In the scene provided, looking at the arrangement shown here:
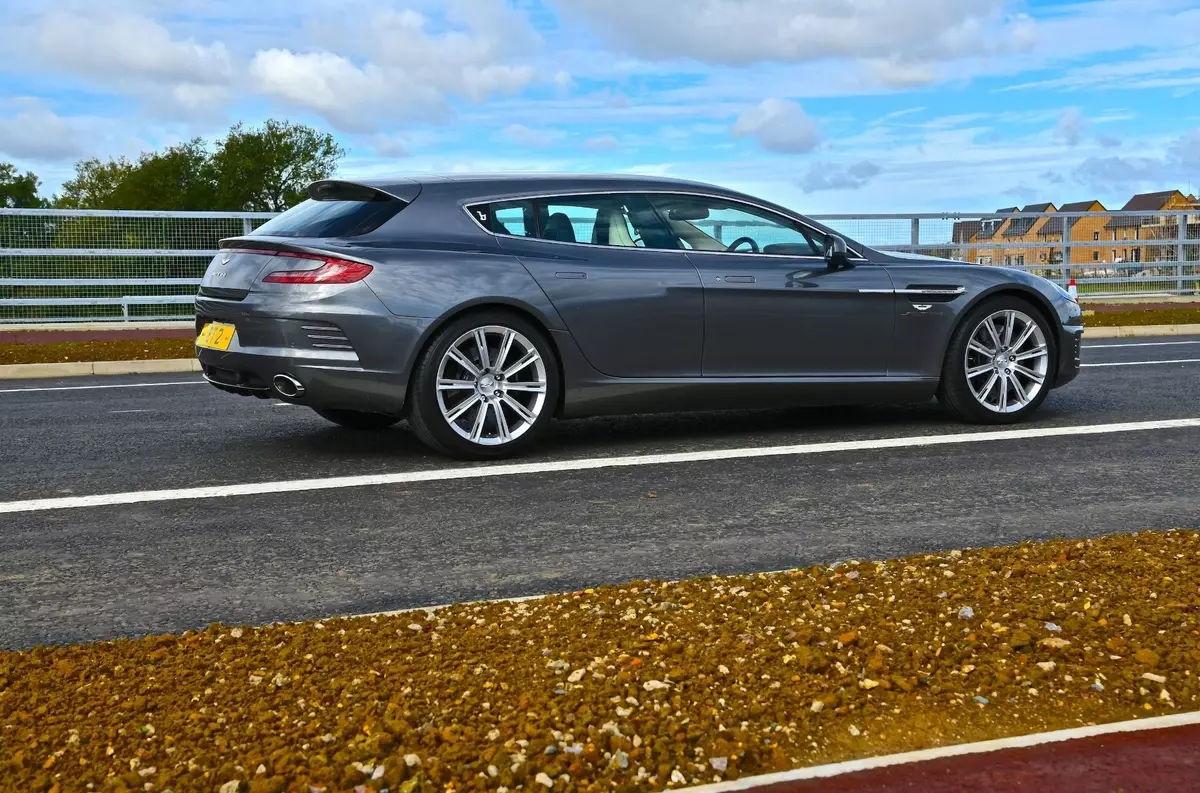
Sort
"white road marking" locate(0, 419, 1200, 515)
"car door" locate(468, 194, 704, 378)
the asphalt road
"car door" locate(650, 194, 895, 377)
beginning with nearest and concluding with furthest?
the asphalt road, "white road marking" locate(0, 419, 1200, 515), "car door" locate(468, 194, 704, 378), "car door" locate(650, 194, 895, 377)

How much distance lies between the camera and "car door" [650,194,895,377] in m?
7.18

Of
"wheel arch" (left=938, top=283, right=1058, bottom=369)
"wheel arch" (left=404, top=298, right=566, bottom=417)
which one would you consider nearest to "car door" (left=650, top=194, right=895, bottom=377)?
"wheel arch" (left=938, top=283, right=1058, bottom=369)

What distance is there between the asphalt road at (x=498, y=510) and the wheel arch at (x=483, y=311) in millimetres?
416

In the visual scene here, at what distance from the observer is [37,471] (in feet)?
21.5

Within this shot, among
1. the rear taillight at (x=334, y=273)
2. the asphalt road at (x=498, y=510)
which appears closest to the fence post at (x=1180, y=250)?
the asphalt road at (x=498, y=510)

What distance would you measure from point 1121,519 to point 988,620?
203 cm

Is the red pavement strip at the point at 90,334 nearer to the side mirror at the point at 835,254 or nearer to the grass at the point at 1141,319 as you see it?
the grass at the point at 1141,319

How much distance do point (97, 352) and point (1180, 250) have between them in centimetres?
2232

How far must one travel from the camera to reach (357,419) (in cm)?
775

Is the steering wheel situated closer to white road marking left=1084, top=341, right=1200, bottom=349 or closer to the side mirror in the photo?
the side mirror

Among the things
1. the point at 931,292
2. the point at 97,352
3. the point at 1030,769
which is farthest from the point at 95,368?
the point at 1030,769

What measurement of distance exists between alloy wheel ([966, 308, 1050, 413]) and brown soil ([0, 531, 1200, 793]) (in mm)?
3976

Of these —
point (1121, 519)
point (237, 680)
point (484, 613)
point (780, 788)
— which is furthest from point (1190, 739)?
point (1121, 519)

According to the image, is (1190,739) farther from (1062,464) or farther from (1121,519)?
(1062,464)
